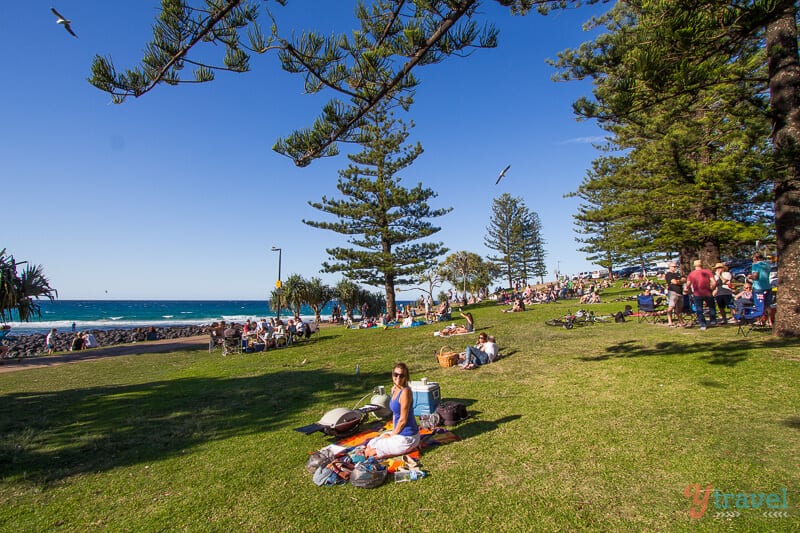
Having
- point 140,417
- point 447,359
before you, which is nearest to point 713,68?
point 447,359

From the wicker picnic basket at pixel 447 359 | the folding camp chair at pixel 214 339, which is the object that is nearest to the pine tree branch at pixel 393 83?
the wicker picnic basket at pixel 447 359

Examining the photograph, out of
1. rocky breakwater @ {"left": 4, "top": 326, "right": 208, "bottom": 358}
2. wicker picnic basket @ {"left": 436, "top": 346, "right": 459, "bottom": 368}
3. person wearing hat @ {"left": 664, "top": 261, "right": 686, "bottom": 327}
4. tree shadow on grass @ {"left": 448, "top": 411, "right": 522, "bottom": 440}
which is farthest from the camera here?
A: rocky breakwater @ {"left": 4, "top": 326, "right": 208, "bottom": 358}

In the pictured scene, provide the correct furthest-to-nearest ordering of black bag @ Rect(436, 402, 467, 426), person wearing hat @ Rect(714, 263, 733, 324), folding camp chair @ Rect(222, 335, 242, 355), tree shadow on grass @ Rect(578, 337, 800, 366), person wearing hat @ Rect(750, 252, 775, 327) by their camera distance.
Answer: folding camp chair @ Rect(222, 335, 242, 355)
person wearing hat @ Rect(714, 263, 733, 324)
person wearing hat @ Rect(750, 252, 775, 327)
tree shadow on grass @ Rect(578, 337, 800, 366)
black bag @ Rect(436, 402, 467, 426)

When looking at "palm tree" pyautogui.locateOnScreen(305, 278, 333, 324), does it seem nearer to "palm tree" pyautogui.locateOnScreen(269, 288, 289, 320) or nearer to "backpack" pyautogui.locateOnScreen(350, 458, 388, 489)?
"palm tree" pyautogui.locateOnScreen(269, 288, 289, 320)

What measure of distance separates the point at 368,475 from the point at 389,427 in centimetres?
145

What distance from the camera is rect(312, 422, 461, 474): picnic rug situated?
3.96m

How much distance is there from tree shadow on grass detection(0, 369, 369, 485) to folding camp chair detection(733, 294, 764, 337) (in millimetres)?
8247

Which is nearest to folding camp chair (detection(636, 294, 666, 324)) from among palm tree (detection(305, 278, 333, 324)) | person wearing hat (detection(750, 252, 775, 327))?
person wearing hat (detection(750, 252, 775, 327))

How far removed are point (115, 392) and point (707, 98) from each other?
16.6 m

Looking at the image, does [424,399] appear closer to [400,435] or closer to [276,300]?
[400,435]

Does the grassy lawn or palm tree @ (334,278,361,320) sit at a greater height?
palm tree @ (334,278,361,320)

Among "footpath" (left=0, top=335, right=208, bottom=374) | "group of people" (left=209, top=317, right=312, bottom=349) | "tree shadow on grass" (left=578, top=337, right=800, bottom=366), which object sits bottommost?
"footpath" (left=0, top=335, right=208, bottom=374)

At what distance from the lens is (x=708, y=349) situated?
7.30 m

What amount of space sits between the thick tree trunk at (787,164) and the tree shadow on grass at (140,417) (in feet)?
26.7
